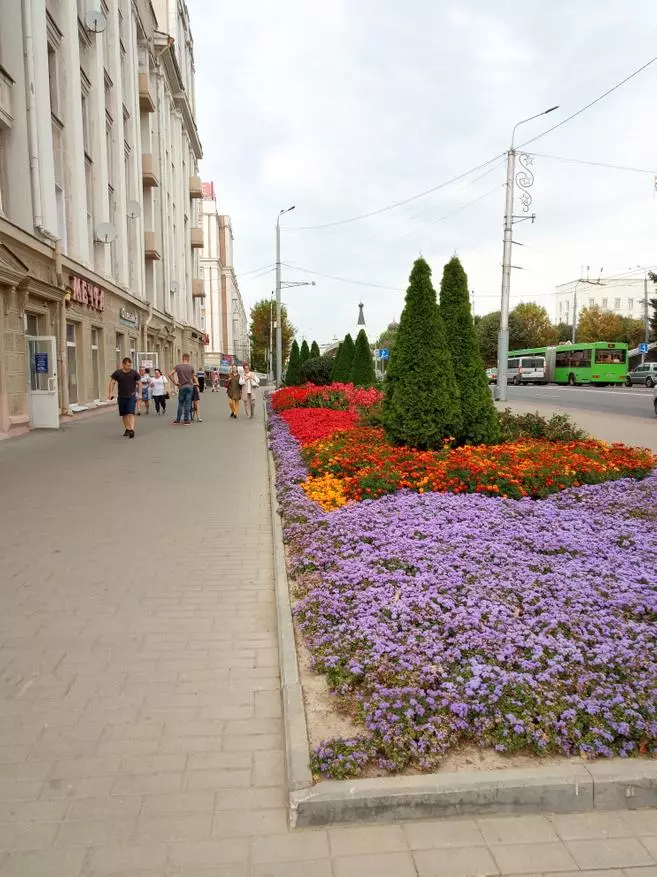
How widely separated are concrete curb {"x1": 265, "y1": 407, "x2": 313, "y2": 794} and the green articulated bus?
4583 cm

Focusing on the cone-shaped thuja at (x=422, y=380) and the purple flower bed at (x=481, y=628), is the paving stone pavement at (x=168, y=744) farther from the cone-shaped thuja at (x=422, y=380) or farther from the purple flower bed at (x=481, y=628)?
the cone-shaped thuja at (x=422, y=380)

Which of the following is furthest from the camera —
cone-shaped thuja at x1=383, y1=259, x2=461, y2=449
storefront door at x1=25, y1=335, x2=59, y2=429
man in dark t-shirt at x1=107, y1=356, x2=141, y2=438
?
storefront door at x1=25, y1=335, x2=59, y2=429

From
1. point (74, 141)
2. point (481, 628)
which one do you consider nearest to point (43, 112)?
point (74, 141)

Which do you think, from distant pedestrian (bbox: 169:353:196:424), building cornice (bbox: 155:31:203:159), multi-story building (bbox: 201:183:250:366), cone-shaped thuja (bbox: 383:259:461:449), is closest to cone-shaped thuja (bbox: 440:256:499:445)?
cone-shaped thuja (bbox: 383:259:461:449)

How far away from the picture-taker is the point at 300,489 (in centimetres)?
762

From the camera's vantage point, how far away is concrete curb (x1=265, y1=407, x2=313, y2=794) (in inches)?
100

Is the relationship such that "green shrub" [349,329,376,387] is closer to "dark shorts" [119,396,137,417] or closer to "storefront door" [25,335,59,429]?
"dark shorts" [119,396,137,417]

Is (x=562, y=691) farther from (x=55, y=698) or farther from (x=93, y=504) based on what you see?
(x=93, y=504)

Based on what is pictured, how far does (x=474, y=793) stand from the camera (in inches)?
97.0

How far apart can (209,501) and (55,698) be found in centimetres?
466

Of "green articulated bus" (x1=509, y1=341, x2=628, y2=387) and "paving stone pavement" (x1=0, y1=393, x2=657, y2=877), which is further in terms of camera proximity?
"green articulated bus" (x1=509, y1=341, x2=628, y2=387)

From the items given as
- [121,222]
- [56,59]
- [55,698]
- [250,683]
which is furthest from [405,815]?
[121,222]

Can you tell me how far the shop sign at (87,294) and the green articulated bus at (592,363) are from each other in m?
35.7

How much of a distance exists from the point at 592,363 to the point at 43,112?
4016cm
